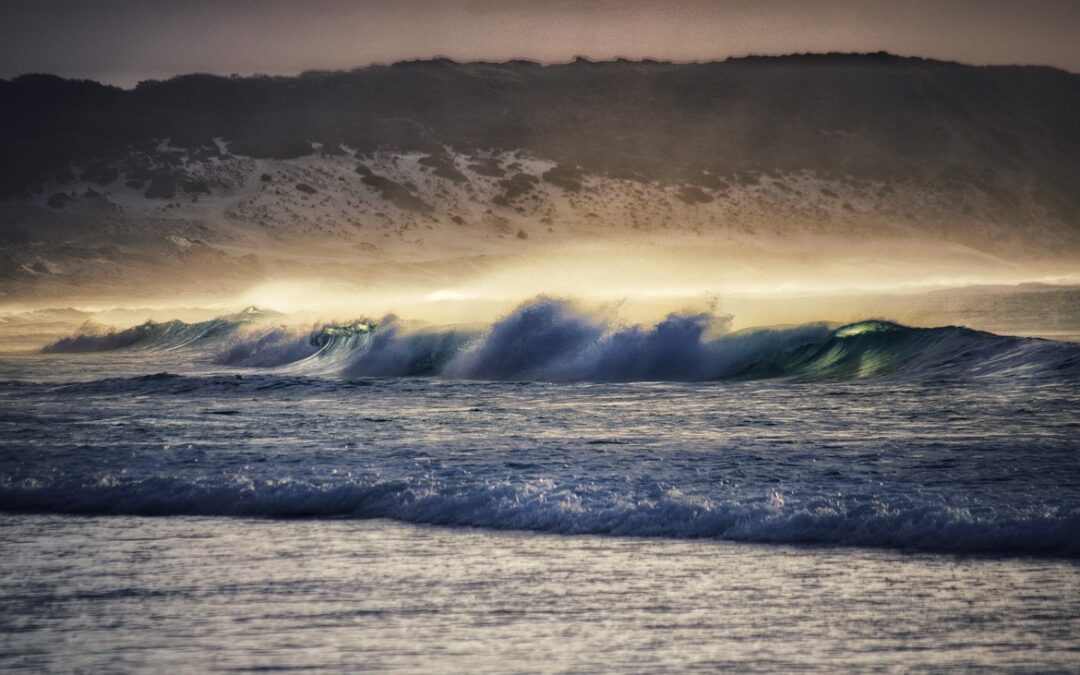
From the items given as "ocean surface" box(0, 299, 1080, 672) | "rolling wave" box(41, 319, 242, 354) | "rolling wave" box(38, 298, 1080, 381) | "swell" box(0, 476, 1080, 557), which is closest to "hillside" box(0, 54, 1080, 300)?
"rolling wave" box(41, 319, 242, 354)

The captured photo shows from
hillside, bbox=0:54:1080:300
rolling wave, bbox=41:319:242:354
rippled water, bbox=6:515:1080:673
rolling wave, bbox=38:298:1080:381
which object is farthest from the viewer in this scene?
hillside, bbox=0:54:1080:300

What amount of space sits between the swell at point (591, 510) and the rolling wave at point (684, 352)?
30.4ft

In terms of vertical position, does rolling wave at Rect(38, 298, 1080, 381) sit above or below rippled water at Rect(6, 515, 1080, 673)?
above

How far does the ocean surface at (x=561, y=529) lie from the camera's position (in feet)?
22.0

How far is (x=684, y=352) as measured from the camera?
24.0 m

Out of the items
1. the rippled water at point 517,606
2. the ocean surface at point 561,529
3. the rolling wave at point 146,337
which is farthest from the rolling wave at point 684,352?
the rolling wave at point 146,337

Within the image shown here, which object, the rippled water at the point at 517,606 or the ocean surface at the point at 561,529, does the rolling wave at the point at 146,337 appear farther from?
the rippled water at the point at 517,606

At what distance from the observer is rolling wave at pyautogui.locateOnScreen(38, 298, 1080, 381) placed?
800 inches

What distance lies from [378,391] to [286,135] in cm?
13136

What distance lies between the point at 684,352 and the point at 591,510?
1430 cm

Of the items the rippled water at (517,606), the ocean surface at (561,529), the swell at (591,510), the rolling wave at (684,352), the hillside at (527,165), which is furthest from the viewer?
the hillside at (527,165)

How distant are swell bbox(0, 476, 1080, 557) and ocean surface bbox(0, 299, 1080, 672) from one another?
0.09 feet

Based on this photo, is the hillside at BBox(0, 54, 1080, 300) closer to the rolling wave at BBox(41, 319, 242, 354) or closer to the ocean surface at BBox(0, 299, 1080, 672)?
the rolling wave at BBox(41, 319, 242, 354)

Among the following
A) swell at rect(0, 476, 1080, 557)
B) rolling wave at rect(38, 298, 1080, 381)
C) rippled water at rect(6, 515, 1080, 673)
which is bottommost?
rippled water at rect(6, 515, 1080, 673)
